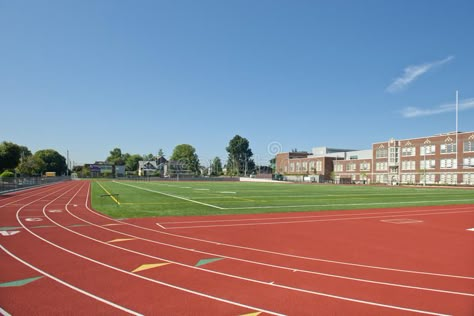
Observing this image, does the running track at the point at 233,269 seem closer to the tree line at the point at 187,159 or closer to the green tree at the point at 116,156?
the tree line at the point at 187,159

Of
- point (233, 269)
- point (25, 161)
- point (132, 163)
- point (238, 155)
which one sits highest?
point (238, 155)

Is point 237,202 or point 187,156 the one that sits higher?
point 187,156

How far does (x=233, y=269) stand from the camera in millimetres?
8711

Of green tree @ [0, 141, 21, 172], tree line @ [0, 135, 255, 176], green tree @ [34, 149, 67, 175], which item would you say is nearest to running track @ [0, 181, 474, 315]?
green tree @ [0, 141, 21, 172]

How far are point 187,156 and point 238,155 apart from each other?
23.7 metres

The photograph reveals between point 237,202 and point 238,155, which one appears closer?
point 237,202

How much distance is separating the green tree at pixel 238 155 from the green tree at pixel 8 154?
104532 millimetres

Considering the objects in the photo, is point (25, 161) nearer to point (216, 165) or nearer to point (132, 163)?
point (132, 163)

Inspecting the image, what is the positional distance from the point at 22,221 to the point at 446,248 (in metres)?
18.4

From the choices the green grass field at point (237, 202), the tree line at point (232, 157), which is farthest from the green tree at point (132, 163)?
the green grass field at point (237, 202)

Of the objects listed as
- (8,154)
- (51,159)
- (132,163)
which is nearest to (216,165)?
(132,163)

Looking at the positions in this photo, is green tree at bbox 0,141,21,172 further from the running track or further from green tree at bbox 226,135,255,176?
green tree at bbox 226,135,255,176

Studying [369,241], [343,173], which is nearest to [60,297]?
[369,241]

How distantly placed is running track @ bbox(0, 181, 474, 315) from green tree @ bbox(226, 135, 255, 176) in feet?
466
